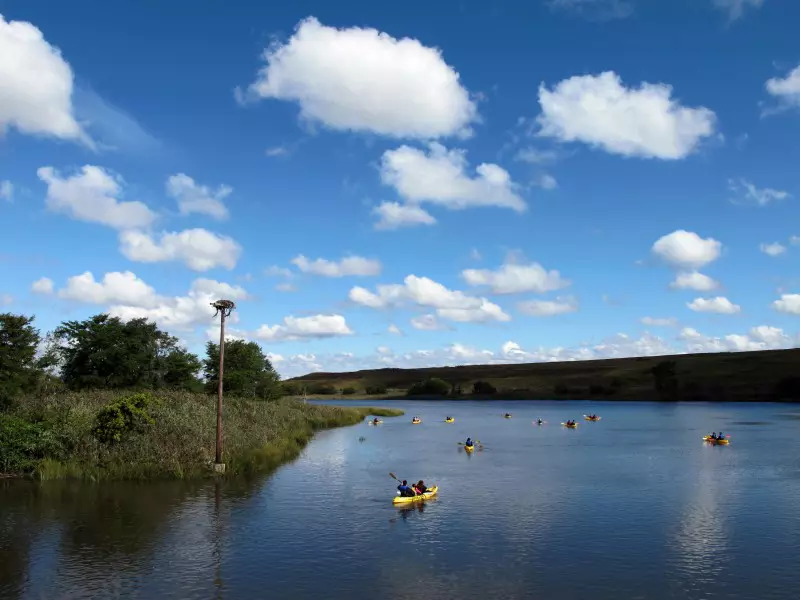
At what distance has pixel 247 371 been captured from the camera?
96.0 metres

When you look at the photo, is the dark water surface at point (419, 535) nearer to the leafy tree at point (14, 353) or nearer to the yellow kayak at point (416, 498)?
the yellow kayak at point (416, 498)

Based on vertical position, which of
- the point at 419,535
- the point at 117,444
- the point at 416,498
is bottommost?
the point at 419,535

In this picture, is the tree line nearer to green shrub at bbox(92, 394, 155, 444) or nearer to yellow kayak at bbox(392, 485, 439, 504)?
green shrub at bbox(92, 394, 155, 444)

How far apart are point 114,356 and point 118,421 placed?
33024 mm

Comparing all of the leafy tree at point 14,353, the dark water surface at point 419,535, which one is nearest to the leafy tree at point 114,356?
the leafy tree at point 14,353

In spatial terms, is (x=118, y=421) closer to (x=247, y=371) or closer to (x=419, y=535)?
(x=419, y=535)

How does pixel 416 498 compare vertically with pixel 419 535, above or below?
above

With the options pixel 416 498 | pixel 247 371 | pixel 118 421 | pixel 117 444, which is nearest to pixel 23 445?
pixel 117 444

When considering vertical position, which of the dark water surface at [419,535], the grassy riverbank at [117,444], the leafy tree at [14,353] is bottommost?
the dark water surface at [419,535]

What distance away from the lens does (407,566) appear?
25.5m

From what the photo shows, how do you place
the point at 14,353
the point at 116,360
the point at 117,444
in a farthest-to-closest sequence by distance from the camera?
the point at 116,360 → the point at 14,353 → the point at 117,444

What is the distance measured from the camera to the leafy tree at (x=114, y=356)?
7312 centimetres

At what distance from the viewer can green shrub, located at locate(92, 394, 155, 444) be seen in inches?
1737

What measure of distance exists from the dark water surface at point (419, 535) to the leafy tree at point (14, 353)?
11842 millimetres
